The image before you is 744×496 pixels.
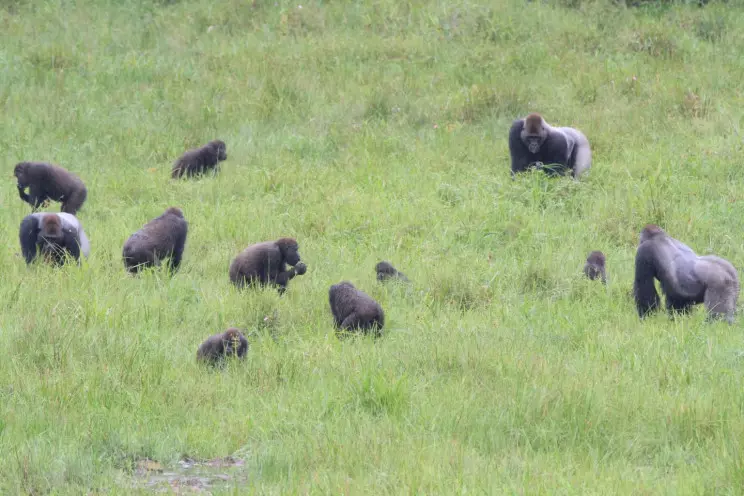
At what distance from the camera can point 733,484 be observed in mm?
4707

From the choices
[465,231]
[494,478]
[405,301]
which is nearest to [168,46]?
[465,231]

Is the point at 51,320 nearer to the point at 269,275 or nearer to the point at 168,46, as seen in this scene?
the point at 269,275

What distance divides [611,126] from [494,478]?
943 centimetres

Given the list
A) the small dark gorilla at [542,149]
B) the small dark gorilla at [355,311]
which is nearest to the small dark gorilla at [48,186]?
the small dark gorilla at [355,311]

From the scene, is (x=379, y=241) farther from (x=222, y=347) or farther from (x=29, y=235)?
(x=222, y=347)

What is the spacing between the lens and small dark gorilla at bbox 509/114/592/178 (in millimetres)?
11742

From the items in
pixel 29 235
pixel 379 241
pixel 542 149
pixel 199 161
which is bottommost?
pixel 199 161

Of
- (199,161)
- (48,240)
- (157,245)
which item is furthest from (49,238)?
(199,161)

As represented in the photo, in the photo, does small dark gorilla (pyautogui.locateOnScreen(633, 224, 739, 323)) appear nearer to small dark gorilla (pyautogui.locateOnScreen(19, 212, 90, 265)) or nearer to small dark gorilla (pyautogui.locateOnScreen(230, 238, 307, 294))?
small dark gorilla (pyautogui.locateOnScreen(230, 238, 307, 294))

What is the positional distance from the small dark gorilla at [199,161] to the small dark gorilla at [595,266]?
5.26 metres

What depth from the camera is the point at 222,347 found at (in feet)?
22.7

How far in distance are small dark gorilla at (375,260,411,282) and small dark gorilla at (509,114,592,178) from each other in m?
3.35

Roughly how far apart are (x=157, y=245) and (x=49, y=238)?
95 cm

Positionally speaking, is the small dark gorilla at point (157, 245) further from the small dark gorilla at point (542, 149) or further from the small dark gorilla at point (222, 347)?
the small dark gorilla at point (542, 149)
